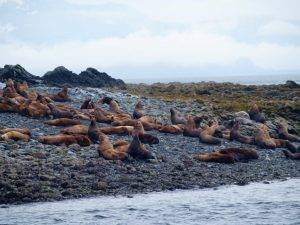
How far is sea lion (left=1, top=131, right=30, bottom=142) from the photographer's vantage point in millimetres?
18513

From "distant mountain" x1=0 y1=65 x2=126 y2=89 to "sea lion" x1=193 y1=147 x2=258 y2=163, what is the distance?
23.1 meters

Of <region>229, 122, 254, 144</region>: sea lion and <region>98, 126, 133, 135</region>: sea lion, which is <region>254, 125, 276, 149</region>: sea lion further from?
<region>98, 126, 133, 135</region>: sea lion

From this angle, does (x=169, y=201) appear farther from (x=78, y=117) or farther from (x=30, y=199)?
(x=78, y=117)

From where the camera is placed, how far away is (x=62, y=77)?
4450 centimetres

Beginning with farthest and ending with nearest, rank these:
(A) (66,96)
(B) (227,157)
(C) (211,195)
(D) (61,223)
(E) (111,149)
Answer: (A) (66,96) → (B) (227,157) → (E) (111,149) → (C) (211,195) → (D) (61,223)

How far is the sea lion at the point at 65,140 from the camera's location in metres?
18.6

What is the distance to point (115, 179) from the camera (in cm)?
1555

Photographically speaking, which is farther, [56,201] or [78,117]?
[78,117]

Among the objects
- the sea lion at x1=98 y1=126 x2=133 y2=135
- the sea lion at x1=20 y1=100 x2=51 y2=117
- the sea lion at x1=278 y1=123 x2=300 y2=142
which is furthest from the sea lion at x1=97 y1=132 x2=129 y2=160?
the sea lion at x1=278 y1=123 x2=300 y2=142

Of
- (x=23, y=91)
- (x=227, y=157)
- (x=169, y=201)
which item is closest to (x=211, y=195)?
(x=169, y=201)

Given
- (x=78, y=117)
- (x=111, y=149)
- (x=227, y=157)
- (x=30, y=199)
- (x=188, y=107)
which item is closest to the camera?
(x=30, y=199)

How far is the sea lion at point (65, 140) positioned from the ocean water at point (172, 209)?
16.2 ft

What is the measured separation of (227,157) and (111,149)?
432 cm

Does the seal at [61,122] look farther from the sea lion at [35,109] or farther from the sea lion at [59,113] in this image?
the sea lion at [35,109]
